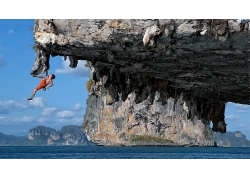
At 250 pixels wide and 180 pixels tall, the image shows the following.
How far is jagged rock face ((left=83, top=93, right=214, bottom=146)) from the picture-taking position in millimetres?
135500

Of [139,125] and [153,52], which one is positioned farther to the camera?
[139,125]

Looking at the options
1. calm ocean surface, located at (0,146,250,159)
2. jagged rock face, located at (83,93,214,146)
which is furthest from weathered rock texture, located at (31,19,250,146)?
jagged rock face, located at (83,93,214,146)

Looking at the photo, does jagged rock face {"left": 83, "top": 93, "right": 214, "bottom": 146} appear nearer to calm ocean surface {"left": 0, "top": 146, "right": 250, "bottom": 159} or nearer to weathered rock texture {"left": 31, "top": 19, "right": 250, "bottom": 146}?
calm ocean surface {"left": 0, "top": 146, "right": 250, "bottom": 159}

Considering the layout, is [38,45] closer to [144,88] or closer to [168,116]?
[144,88]

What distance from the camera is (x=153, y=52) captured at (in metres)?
14.8

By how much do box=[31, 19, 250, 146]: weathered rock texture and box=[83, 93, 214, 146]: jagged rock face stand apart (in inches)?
4467

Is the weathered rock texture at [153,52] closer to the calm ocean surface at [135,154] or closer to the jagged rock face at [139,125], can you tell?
the calm ocean surface at [135,154]

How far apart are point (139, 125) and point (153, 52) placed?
406 feet

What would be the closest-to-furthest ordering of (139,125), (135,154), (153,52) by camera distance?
(153,52) < (135,154) < (139,125)

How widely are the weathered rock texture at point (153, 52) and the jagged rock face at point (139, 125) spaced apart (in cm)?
11346

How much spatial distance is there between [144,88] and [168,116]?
11816 cm

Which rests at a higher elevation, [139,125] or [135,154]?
[139,125]

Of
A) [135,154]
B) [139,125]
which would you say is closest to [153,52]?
[135,154]

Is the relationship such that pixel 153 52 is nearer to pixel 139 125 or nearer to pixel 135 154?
pixel 135 154
